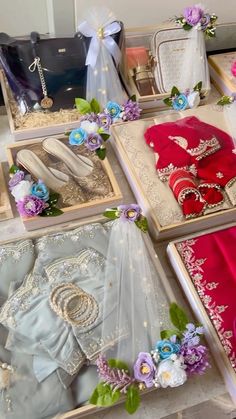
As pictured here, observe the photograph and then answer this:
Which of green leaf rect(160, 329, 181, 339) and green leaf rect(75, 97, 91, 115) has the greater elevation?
green leaf rect(75, 97, 91, 115)

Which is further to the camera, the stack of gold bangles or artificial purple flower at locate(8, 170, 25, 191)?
artificial purple flower at locate(8, 170, 25, 191)

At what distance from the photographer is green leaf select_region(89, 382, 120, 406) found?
2.48 ft

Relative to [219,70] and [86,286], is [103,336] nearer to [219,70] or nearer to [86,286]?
[86,286]

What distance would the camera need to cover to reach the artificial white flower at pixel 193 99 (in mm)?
1290

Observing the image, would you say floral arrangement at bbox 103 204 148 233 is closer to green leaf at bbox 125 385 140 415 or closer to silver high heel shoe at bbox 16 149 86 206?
silver high heel shoe at bbox 16 149 86 206

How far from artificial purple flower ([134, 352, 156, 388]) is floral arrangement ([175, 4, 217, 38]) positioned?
1.03 meters

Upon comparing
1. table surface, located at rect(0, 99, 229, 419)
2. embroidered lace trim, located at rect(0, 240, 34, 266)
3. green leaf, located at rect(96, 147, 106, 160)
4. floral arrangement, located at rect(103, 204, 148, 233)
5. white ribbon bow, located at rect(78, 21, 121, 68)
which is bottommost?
table surface, located at rect(0, 99, 229, 419)

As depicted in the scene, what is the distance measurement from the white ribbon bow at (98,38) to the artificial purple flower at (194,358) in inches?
33.9

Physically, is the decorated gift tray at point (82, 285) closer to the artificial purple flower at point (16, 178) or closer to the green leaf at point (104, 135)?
the artificial purple flower at point (16, 178)

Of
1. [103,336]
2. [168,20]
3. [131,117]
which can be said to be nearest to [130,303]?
[103,336]

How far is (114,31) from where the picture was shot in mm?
1194

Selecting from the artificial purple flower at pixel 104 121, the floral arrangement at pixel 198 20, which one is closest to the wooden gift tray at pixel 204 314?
the artificial purple flower at pixel 104 121

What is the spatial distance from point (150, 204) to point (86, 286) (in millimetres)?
289

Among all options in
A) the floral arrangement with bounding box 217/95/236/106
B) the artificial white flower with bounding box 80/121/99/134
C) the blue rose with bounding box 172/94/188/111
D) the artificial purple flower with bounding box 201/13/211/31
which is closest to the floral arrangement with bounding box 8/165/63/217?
the artificial white flower with bounding box 80/121/99/134
